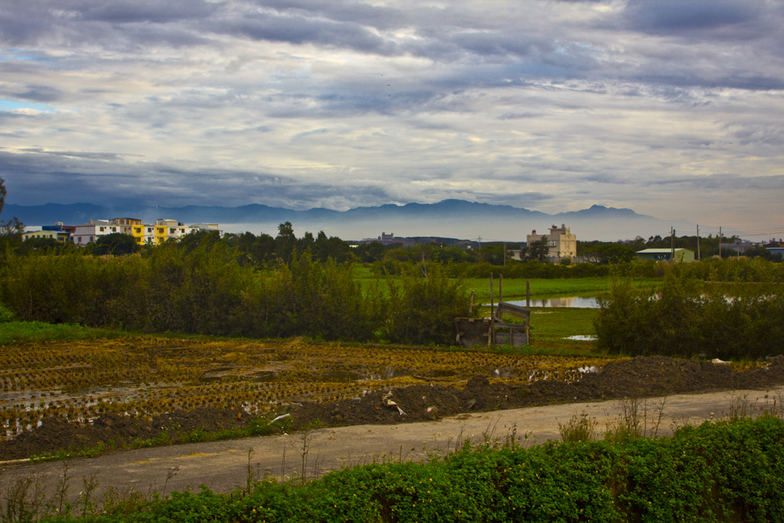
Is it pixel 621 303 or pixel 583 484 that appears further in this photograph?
pixel 621 303

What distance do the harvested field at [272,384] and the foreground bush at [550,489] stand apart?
3.77 metres

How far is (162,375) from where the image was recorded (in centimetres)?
1416

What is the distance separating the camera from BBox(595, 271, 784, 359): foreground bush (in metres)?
15.4

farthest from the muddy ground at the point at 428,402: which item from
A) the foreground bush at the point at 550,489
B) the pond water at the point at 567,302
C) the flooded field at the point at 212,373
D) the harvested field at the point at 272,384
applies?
the pond water at the point at 567,302

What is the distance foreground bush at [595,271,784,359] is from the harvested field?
1988 mm

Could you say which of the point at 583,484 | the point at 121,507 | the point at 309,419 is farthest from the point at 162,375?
the point at 583,484

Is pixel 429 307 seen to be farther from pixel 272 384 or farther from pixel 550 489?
pixel 550 489

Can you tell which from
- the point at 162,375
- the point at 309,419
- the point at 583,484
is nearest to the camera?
the point at 583,484

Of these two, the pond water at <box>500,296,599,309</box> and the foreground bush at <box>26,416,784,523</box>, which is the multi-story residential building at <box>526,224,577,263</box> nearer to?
the pond water at <box>500,296,599,309</box>

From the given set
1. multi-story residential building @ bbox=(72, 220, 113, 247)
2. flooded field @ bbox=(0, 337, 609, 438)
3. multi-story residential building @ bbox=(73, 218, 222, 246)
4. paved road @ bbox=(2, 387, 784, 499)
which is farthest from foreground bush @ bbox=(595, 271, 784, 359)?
multi-story residential building @ bbox=(72, 220, 113, 247)

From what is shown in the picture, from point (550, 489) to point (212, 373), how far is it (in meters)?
11.2

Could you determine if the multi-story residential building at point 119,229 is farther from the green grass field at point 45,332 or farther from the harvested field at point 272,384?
the harvested field at point 272,384

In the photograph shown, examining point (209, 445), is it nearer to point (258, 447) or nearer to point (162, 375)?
point (258, 447)

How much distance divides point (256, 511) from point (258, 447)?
3274mm
